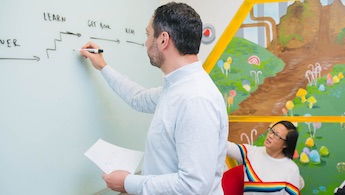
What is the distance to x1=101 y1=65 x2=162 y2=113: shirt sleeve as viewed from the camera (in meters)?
1.44

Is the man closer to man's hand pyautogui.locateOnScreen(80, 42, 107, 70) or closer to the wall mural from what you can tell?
man's hand pyautogui.locateOnScreen(80, 42, 107, 70)

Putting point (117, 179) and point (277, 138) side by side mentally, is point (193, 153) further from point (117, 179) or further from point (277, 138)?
point (277, 138)

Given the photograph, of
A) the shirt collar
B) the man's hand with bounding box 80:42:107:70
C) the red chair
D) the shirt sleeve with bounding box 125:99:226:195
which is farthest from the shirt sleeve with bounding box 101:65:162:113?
the red chair

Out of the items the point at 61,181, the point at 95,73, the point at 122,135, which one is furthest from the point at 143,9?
the point at 61,181

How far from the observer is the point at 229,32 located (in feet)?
7.00

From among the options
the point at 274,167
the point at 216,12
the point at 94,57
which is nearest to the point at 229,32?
the point at 216,12

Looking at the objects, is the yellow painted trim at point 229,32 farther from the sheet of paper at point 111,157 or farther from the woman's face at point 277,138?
the sheet of paper at point 111,157

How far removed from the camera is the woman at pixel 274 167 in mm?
1796

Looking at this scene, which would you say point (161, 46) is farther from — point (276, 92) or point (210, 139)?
point (276, 92)

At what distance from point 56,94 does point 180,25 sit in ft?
1.68

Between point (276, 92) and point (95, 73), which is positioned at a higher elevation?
point (95, 73)

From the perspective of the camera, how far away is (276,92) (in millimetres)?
2064

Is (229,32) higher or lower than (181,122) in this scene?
higher

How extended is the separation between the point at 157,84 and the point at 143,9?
1.44ft
